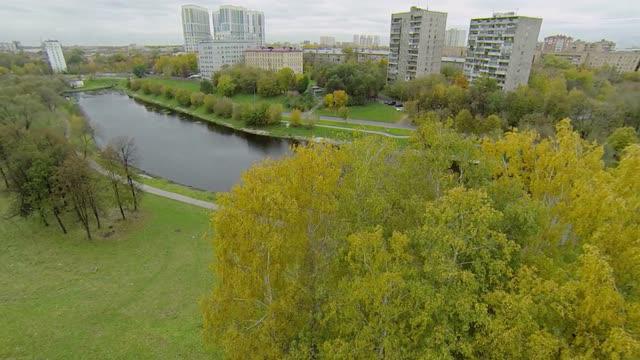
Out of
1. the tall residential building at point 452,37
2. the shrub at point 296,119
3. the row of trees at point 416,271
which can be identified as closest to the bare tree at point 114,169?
the row of trees at point 416,271

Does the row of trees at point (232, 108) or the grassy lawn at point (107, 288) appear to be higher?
the row of trees at point (232, 108)

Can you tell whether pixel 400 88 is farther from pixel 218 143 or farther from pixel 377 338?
pixel 377 338

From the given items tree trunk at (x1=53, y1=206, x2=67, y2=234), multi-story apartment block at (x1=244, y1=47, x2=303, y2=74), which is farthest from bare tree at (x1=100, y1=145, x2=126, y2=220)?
multi-story apartment block at (x1=244, y1=47, x2=303, y2=74)

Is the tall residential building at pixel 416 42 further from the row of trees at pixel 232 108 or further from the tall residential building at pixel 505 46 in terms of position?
the row of trees at pixel 232 108

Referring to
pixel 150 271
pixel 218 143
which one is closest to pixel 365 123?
pixel 218 143

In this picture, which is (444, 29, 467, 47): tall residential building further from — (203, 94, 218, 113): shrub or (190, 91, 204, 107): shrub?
(203, 94, 218, 113): shrub
